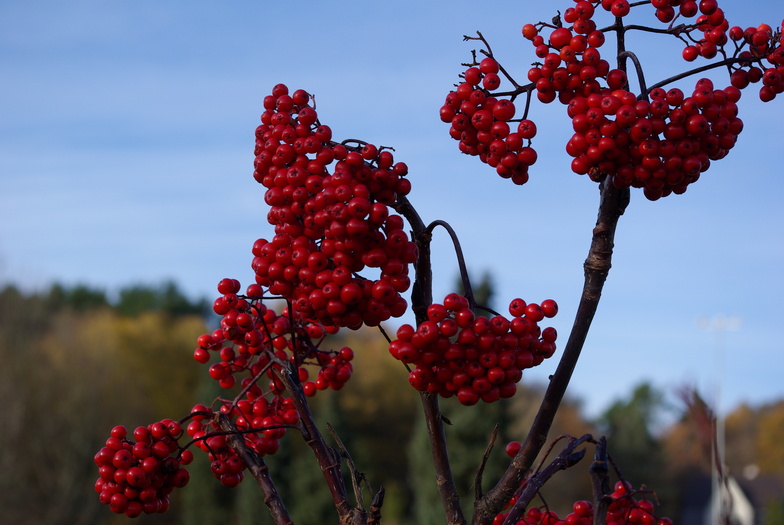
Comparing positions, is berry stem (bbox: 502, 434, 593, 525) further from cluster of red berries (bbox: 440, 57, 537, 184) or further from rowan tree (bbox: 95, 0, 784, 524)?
cluster of red berries (bbox: 440, 57, 537, 184)

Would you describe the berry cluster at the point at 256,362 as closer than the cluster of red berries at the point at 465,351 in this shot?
No

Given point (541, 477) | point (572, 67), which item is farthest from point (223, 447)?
point (572, 67)

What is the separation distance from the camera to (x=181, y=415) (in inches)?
871

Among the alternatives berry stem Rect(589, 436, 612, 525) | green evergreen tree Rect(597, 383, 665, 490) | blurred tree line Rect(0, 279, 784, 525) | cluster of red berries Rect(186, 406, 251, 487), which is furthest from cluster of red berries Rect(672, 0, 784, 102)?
green evergreen tree Rect(597, 383, 665, 490)

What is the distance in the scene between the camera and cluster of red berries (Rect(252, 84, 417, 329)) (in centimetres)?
140

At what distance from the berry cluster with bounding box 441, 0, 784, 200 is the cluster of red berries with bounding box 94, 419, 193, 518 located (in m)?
0.86

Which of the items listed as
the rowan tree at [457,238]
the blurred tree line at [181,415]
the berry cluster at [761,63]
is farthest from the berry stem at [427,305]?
the blurred tree line at [181,415]

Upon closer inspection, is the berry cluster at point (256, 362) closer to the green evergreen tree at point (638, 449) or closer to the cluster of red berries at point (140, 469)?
the cluster of red berries at point (140, 469)

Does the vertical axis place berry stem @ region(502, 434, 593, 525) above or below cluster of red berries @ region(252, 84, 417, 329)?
below

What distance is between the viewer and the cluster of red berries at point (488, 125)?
149 centimetres

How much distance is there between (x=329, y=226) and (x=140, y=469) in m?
0.64

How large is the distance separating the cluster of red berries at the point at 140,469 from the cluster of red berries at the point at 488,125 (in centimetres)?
82

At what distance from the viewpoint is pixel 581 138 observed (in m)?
1.42

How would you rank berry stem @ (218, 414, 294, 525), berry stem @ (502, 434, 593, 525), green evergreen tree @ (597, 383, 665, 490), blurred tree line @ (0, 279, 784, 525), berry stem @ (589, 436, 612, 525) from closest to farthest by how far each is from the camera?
berry stem @ (589, 436, 612, 525), berry stem @ (502, 434, 593, 525), berry stem @ (218, 414, 294, 525), blurred tree line @ (0, 279, 784, 525), green evergreen tree @ (597, 383, 665, 490)
